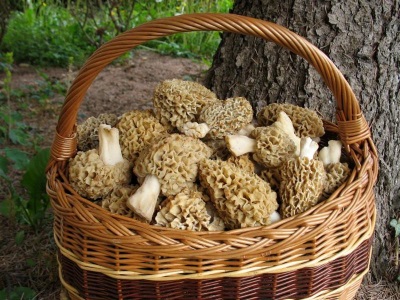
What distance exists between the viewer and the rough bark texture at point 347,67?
5.89 feet

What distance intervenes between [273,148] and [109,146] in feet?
1.61

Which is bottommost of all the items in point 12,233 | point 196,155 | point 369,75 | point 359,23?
point 12,233

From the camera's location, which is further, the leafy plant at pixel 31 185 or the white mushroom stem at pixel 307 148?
the leafy plant at pixel 31 185

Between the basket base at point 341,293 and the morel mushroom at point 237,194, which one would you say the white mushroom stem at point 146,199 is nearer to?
the morel mushroom at point 237,194

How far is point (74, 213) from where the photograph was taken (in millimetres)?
1244

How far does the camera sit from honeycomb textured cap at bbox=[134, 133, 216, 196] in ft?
4.29

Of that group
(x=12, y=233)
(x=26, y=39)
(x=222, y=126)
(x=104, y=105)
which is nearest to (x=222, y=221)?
(x=222, y=126)

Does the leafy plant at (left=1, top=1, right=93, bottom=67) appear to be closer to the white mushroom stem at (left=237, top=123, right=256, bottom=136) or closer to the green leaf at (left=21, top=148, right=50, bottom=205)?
the green leaf at (left=21, top=148, right=50, bottom=205)

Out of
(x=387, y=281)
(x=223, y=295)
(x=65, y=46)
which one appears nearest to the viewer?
(x=223, y=295)

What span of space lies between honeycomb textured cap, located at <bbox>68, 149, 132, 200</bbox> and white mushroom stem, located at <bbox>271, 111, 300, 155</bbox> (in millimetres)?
500

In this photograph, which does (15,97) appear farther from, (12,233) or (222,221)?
(222,221)

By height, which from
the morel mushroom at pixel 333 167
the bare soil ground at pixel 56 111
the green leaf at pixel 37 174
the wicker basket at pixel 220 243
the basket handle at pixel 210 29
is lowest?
the bare soil ground at pixel 56 111

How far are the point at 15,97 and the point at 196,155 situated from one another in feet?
10.0

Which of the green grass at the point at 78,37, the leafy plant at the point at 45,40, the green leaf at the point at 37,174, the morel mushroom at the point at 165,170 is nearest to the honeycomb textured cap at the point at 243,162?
the morel mushroom at the point at 165,170
